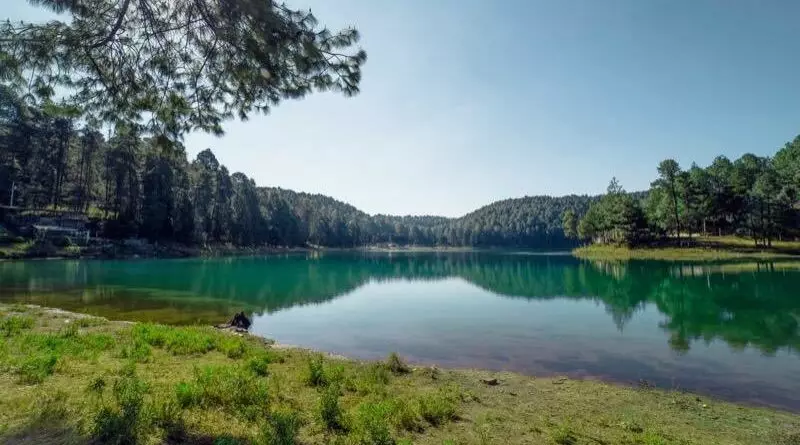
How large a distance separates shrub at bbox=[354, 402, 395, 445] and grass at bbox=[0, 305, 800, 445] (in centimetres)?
3

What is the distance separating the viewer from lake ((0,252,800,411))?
16625 mm

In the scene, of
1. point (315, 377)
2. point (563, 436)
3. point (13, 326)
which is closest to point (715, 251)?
point (563, 436)

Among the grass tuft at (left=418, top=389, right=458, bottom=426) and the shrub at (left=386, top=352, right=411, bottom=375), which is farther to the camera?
the shrub at (left=386, top=352, right=411, bottom=375)

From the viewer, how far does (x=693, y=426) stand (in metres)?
10.1

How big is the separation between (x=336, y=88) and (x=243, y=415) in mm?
7255

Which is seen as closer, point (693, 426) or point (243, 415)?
point (243, 415)

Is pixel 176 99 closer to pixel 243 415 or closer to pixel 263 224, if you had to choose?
pixel 243 415

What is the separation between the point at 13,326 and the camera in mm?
14977

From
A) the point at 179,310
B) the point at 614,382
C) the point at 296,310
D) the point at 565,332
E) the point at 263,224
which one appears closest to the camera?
the point at 614,382

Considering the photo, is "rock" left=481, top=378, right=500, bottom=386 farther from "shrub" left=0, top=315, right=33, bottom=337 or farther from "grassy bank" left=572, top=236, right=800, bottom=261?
"grassy bank" left=572, top=236, right=800, bottom=261

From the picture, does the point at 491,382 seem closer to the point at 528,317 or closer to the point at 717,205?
the point at 528,317

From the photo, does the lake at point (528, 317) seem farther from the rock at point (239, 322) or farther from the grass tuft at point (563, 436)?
the grass tuft at point (563, 436)

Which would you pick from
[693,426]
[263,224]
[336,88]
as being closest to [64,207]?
[263,224]

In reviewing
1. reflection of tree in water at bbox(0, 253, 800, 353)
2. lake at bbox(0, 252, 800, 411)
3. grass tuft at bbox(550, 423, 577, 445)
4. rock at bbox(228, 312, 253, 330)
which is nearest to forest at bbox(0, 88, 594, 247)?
reflection of tree in water at bbox(0, 253, 800, 353)
